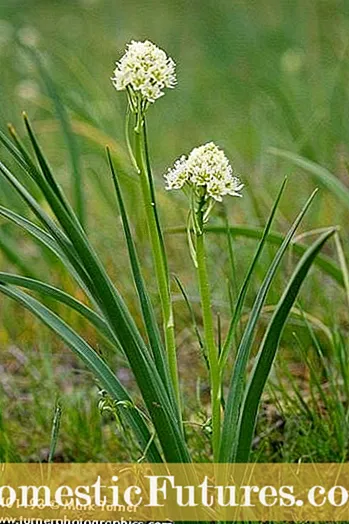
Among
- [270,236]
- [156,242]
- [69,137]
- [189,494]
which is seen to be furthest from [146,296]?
[69,137]

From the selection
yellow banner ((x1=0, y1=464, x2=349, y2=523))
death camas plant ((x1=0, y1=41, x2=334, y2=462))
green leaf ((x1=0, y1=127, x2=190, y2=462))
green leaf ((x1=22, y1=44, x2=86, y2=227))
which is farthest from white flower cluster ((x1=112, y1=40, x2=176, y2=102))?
green leaf ((x1=22, y1=44, x2=86, y2=227))

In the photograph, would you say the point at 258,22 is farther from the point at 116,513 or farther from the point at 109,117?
the point at 116,513

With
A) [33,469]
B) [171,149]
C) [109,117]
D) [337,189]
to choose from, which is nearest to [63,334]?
[33,469]

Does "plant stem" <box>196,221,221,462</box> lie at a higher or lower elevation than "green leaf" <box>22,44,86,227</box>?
lower

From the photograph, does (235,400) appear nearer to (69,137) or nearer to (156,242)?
(156,242)

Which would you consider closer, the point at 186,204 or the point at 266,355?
the point at 266,355

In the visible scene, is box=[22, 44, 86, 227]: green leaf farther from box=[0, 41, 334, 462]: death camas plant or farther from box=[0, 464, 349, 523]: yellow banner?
box=[0, 41, 334, 462]: death camas plant
